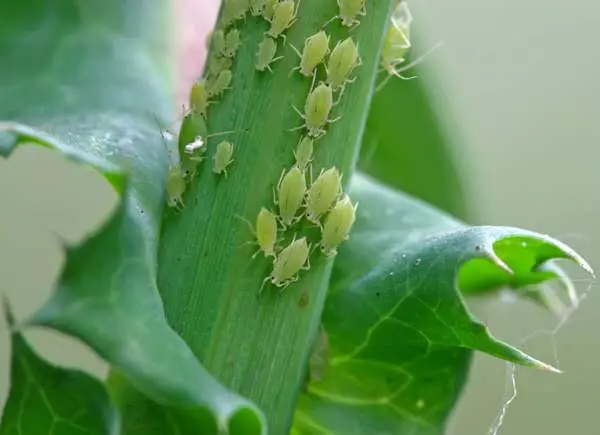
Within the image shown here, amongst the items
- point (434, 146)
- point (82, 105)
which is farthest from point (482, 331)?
point (434, 146)

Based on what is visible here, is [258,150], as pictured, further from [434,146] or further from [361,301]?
[434,146]

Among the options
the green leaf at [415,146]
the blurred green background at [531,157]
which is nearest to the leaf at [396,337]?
the green leaf at [415,146]

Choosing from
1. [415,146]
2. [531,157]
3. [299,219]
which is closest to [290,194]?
[299,219]

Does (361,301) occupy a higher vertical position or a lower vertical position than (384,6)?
lower

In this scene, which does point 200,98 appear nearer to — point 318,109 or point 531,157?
point 318,109

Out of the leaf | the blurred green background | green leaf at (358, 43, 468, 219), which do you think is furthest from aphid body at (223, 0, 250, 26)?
the blurred green background

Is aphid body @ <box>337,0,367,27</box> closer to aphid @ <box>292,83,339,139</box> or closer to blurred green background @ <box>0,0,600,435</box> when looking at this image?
aphid @ <box>292,83,339,139</box>
